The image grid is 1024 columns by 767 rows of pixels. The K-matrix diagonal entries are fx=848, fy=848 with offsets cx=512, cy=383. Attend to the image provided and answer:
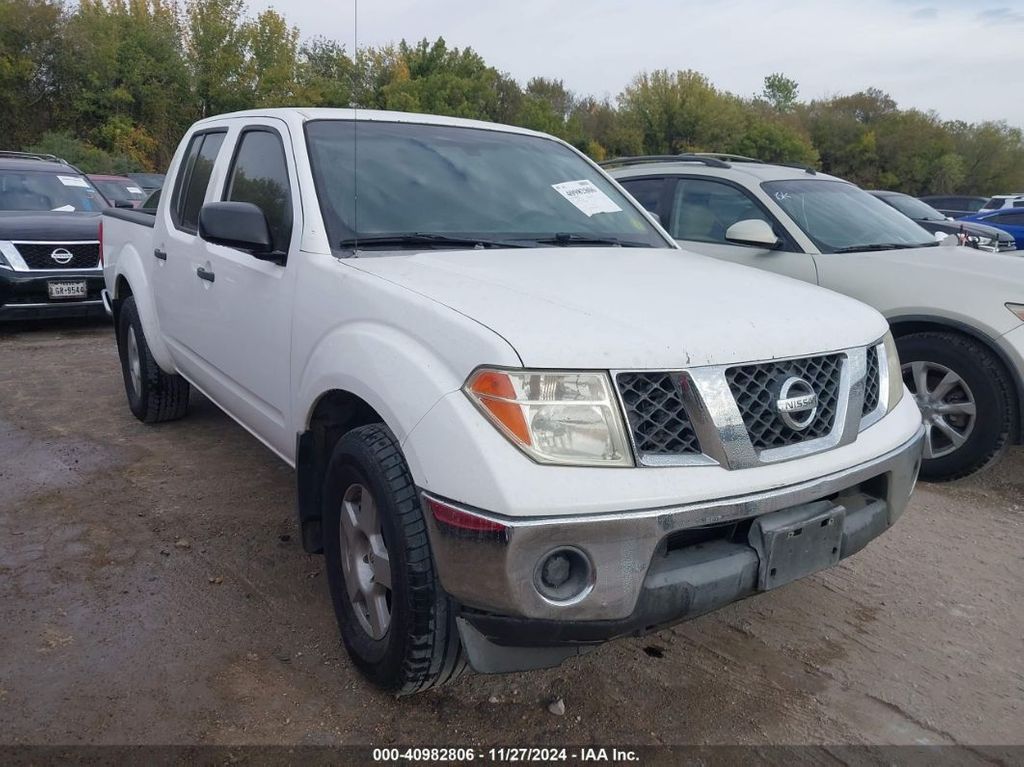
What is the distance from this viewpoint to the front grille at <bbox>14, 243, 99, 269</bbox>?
8.09 meters

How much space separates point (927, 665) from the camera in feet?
9.41

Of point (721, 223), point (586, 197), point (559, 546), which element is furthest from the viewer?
point (721, 223)

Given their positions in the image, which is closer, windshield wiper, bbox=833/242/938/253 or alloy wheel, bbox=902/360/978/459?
alloy wheel, bbox=902/360/978/459

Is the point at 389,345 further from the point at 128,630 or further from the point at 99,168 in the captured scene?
the point at 99,168

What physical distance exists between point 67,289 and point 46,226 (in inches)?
26.7

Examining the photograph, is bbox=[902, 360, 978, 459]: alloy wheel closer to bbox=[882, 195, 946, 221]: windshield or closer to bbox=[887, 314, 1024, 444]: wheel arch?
bbox=[887, 314, 1024, 444]: wheel arch

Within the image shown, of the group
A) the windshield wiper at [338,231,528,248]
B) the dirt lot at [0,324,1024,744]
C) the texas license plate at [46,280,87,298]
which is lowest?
the dirt lot at [0,324,1024,744]

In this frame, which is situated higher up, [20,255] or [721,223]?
[721,223]

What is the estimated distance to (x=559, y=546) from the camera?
1.99 meters

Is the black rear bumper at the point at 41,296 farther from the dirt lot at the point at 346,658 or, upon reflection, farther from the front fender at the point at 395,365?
the front fender at the point at 395,365

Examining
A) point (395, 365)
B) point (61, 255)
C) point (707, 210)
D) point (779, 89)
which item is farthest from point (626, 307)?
point (779, 89)

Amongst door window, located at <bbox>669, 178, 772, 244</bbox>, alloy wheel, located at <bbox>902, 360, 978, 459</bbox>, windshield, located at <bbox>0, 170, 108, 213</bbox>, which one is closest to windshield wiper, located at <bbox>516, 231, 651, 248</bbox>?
alloy wheel, located at <bbox>902, 360, 978, 459</bbox>

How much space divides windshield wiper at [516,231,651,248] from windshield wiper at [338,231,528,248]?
14cm

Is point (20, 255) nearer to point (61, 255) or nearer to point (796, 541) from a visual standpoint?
point (61, 255)
